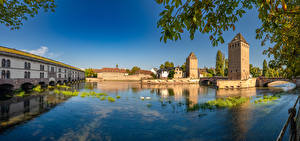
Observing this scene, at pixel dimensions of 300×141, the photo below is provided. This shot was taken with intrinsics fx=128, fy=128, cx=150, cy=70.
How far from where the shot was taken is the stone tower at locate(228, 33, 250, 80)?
5302cm

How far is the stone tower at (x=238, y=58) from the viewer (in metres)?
53.0

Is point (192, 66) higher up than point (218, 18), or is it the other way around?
point (192, 66)

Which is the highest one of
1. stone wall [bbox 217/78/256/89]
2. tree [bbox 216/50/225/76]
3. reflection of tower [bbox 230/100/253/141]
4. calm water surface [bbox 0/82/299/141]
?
tree [bbox 216/50/225/76]

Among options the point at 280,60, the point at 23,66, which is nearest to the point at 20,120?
the point at 23,66

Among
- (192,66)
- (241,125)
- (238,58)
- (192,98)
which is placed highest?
(238,58)

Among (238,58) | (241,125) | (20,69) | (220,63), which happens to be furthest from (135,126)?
(220,63)

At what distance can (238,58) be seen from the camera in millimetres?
53938

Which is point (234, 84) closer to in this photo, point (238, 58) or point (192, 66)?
point (238, 58)

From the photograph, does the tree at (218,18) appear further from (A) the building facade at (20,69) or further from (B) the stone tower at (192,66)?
(B) the stone tower at (192,66)

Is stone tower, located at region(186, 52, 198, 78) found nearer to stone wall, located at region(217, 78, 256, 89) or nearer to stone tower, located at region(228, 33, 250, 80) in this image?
stone tower, located at region(228, 33, 250, 80)

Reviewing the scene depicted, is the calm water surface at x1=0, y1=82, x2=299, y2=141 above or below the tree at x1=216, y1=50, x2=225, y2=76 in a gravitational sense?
below

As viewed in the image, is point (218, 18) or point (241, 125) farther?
point (241, 125)

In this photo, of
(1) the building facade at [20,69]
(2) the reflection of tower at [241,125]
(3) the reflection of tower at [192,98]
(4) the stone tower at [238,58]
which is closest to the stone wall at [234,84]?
(4) the stone tower at [238,58]

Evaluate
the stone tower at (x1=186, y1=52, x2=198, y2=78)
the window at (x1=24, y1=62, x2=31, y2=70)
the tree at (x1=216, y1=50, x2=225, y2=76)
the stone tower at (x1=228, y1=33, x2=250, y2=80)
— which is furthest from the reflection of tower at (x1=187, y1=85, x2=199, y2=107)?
the stone tower at (x1=186, y1=52, x2=198, y2=78)
